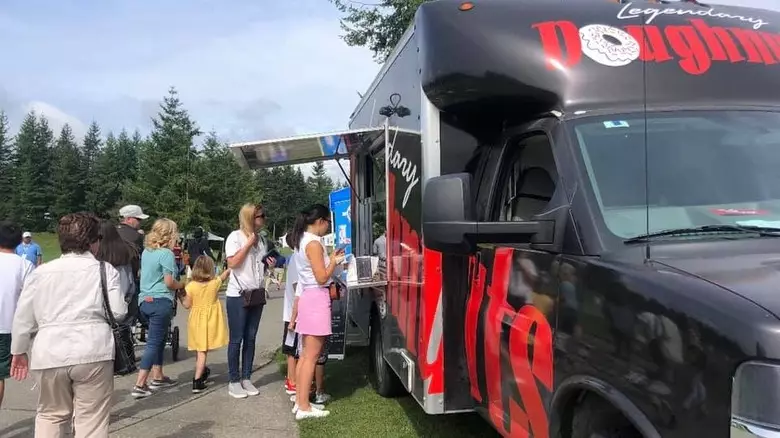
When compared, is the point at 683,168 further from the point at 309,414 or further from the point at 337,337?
the point at 337,337

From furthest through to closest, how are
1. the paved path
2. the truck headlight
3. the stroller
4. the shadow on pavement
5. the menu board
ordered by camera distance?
1. the stroller
2. the menu board
3. the paved path
4. the shadow on pavement
5. the truck headlight

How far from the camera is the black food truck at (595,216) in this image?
2.19m

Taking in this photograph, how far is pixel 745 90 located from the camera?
3.54m

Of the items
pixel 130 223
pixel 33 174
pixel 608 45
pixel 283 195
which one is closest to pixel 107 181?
pixel 33 174

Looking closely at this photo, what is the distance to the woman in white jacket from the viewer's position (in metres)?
4.05

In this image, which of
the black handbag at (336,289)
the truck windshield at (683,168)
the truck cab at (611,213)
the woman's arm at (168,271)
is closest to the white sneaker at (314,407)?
the black handbag at (336,289)

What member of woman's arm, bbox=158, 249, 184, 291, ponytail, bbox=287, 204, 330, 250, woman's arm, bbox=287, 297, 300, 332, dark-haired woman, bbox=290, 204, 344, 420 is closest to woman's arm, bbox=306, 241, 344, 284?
dark-haired woman, bbox=290, 204, 344, 420

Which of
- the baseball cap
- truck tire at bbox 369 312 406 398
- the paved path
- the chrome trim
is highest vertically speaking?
the baseball cap

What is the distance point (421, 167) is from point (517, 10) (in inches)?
43.2

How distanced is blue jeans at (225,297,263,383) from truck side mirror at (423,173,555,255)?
4075mm

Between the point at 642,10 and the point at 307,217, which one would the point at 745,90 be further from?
the point at 307,217

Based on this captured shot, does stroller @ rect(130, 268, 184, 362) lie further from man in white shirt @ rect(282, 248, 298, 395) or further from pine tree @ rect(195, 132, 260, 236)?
pine tree @ rect(195, 132, 260, 236)

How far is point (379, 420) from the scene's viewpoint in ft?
19.6

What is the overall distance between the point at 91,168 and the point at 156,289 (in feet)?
331
